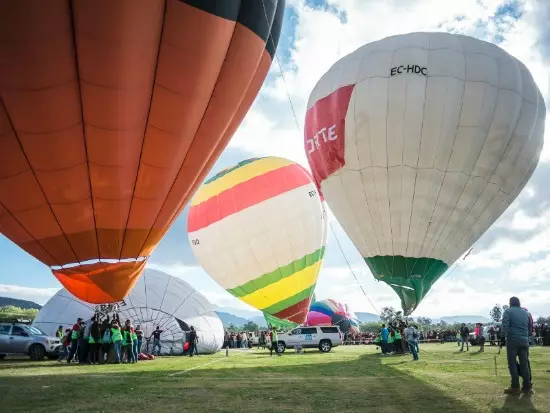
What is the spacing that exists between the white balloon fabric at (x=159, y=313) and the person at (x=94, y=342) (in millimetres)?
5543

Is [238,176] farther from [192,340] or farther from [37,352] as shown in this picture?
[37,352]

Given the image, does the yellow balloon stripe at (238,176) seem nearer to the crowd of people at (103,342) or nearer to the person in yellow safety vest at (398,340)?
the person in yellow safety vest at (398,340)

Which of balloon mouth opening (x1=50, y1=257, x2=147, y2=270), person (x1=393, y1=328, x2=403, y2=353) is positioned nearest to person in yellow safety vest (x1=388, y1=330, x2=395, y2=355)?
person (x1=393, y1=328, x2=403, y2=353)

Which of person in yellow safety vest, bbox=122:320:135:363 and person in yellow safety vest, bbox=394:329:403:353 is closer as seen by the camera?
person in yellow safety vest, bbox=122:320:135:363

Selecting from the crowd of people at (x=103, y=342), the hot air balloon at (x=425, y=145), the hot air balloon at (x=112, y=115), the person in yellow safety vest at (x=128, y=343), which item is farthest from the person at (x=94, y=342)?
the hot air balloon at (x=425, y=145)

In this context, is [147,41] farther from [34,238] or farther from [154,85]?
[34,238]

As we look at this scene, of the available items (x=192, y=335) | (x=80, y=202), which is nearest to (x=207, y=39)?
(x=80, y=202)

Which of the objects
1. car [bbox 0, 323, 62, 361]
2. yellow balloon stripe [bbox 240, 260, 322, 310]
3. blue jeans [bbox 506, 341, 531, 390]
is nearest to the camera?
blue jeans [bbox 506, 341, 531, 390]

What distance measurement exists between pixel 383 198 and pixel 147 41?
980cm

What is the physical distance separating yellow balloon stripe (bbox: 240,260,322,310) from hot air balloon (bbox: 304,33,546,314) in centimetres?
766

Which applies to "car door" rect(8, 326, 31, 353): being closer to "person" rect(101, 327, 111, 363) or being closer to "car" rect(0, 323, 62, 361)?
"car" rect(0, 323, 62, 361)

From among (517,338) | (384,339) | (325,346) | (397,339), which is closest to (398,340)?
(397,339)

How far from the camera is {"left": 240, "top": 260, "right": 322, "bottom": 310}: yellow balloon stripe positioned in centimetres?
2395

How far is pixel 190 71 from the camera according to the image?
26.0ft
